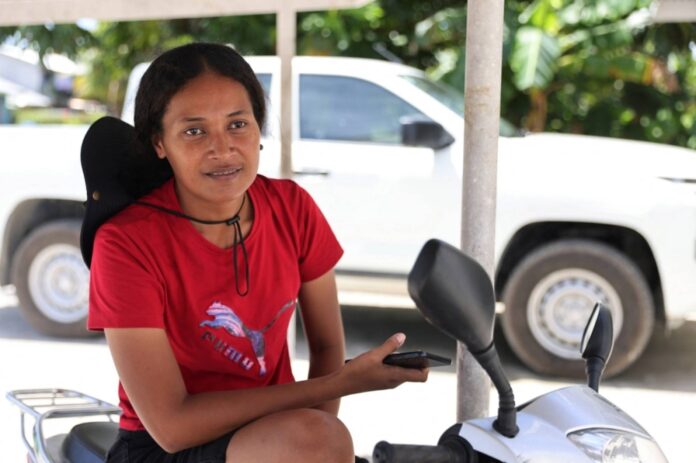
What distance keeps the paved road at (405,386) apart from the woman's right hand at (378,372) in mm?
2576

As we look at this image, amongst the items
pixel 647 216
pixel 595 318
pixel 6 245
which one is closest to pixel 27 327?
pixel 6 245

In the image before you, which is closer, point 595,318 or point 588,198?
point 595,318

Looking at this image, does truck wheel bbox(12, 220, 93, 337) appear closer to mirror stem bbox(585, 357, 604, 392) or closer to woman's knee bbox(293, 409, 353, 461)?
woman's knee bbox(293, 409, 353, 461)

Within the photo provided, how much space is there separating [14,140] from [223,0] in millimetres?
3261

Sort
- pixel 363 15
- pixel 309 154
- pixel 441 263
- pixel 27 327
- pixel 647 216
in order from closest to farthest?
pixel 441 263 → pixel 647 216 → pixel 309 154 → pixel 27 327 → pixel 363 15

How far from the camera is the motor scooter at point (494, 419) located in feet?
4.25

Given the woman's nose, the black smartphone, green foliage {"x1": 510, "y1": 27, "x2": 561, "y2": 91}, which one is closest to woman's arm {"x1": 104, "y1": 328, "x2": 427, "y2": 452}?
the black smartphone

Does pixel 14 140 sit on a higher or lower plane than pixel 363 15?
lower

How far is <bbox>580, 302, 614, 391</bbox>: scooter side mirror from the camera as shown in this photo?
169 cm

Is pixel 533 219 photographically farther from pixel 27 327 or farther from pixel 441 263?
pixel 441 263

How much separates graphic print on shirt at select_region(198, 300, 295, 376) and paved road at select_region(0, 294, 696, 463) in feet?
7.37

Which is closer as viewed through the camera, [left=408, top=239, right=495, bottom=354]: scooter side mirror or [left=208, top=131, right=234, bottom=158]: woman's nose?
[left=408, top=239, right=495, bottom=354]: scooter side mirror

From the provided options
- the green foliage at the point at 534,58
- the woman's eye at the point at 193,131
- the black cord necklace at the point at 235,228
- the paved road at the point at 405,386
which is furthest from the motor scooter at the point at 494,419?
the green foliage at the point at 534,58

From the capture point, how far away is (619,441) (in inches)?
57.2
